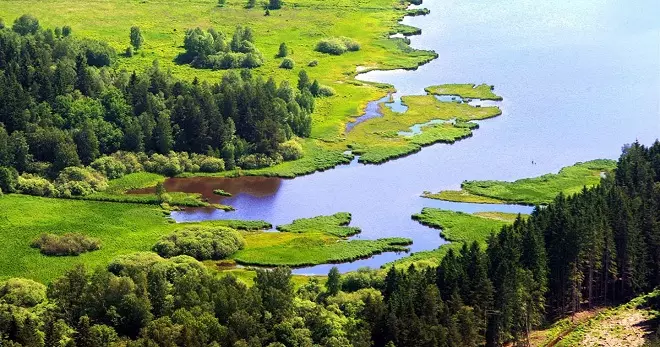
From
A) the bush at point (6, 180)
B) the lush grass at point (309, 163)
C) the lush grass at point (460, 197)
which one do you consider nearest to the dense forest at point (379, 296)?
the lush grass at point (460, 197)

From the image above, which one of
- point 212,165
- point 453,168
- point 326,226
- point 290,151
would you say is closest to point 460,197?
point 453,168

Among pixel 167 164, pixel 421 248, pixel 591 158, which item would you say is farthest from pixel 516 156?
pixel 167 164

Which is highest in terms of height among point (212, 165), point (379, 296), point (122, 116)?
point (122, 116)

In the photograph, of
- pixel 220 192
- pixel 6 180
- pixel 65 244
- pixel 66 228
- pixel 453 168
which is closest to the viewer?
pixel 65 244

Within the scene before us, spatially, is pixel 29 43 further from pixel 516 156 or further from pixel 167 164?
pixel 516 156

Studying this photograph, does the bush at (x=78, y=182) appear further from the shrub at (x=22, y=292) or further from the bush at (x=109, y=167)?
the shrub at (x=22, y=292)

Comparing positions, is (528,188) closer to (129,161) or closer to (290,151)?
(290,151)

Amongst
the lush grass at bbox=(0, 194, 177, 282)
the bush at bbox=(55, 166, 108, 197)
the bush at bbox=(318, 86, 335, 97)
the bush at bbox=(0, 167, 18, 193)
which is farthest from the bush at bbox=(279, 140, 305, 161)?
the bush at bbox=(0, 167, 18, 193)
